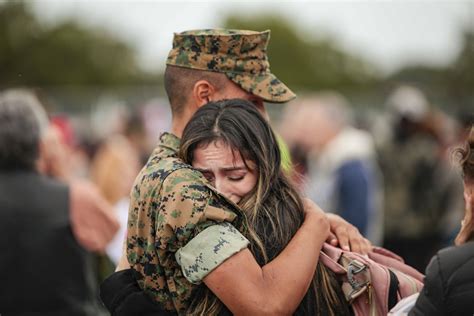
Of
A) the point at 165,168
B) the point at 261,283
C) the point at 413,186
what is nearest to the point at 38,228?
the point at 165,168

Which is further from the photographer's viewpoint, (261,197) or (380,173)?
(380,173)

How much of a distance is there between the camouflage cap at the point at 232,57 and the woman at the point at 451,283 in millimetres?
1076

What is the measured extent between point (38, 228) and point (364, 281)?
2576 millimetres

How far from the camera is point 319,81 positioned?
347 ft

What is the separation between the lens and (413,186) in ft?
28.6

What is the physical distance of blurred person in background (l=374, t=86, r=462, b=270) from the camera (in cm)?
865

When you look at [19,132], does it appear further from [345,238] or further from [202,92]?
[345,238]

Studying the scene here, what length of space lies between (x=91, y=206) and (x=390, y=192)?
462 cm

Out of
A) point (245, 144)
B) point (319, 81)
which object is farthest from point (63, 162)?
point (319, 81)

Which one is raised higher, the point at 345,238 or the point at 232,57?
the point at 232,57

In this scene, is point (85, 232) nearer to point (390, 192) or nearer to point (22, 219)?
point (22, 219)

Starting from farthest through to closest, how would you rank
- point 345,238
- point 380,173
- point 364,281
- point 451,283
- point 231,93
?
point 380,173, point 231,93, point 345,238, point 364,281, point 451,283

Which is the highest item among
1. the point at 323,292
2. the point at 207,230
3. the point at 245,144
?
the point at 245,144

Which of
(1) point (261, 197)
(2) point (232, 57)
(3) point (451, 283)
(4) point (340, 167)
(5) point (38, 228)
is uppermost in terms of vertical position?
(2) point (232, 57)
